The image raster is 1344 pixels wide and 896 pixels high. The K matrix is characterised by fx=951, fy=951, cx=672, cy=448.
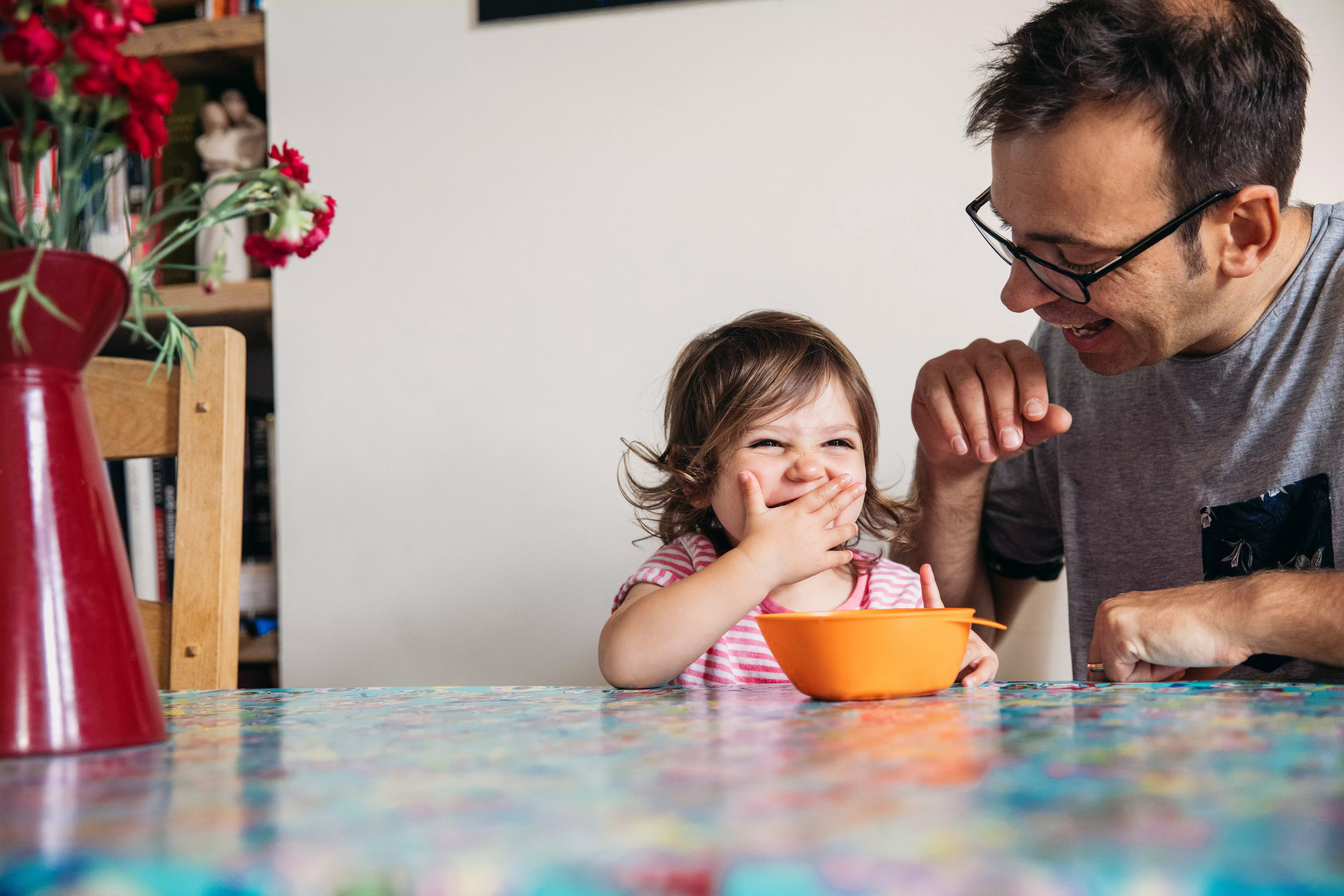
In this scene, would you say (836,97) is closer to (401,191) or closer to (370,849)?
(401,191)

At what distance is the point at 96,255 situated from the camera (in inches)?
19.0

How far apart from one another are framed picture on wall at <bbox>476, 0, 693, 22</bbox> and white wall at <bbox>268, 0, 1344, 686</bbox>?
1cm

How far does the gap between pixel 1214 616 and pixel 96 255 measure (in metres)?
0.90

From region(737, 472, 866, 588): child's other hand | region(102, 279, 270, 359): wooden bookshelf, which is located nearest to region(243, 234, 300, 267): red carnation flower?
region(737, 472, 866, 588): child's other hand

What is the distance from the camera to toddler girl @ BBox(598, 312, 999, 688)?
3.07ft

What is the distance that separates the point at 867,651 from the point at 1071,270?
0.64 metres

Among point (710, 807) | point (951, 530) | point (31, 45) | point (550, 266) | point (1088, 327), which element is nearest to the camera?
point (710, 807)

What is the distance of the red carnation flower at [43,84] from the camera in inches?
19.2

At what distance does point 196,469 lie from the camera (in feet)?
3.46

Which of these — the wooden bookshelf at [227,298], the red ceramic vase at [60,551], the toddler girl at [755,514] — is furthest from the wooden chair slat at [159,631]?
the wooden bookshelf at [227,298]

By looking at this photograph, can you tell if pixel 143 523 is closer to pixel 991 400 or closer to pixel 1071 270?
pixel 991 400

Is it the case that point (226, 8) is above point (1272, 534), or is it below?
above

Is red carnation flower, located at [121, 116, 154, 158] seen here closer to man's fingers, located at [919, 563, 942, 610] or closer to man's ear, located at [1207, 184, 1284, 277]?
man's fingers, located at [919, 563, 942, 610]

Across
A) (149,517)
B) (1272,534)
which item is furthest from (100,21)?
(149,517)
